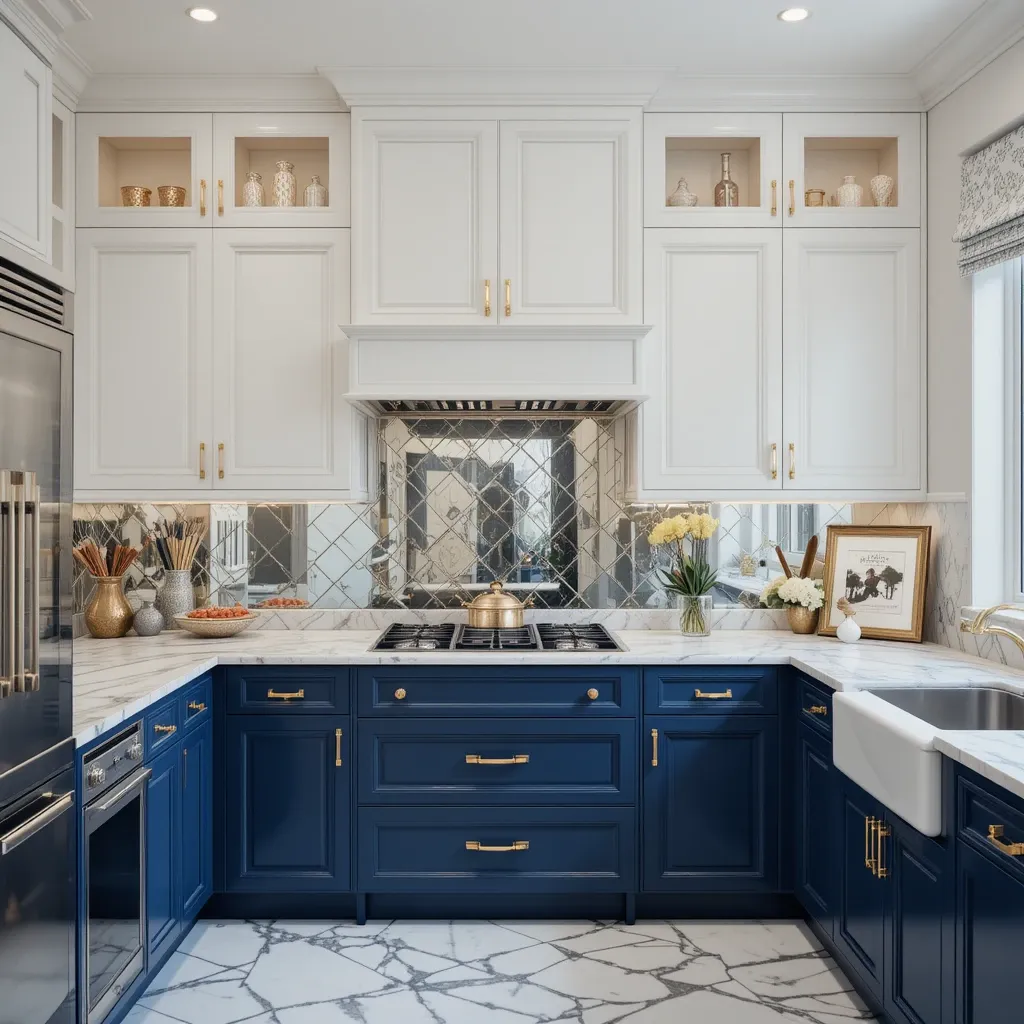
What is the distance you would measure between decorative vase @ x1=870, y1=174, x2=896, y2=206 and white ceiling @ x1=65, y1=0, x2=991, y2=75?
0.35 metres

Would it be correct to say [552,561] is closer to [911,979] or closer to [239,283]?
[239,283]

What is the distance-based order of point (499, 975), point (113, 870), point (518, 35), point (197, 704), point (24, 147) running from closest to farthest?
point (24, 147)
point (113, 870)
point (499, 975)
point (197, 704)
point (518, 35)

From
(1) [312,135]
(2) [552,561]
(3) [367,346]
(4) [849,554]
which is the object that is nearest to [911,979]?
(4) [849,554]

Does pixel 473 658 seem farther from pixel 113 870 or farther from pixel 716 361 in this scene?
pixel 716 361

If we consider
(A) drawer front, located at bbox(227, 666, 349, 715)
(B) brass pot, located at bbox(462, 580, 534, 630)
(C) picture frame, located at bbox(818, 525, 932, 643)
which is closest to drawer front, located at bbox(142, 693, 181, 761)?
(A) drawer front, located at bbox(227, 666, 349, 715)

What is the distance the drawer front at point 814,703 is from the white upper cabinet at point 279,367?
1.67 meters

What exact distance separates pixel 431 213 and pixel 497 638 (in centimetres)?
149

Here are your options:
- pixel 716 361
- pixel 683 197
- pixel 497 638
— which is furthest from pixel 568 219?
pixel 497 638

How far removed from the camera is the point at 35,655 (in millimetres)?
1641

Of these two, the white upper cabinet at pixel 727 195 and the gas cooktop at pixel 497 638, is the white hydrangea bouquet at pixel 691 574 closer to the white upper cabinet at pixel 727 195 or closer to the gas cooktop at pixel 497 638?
the gas cooktop at pixel 497 638

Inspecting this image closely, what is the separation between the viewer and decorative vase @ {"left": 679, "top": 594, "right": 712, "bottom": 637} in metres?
3.23

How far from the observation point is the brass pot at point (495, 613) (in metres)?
3.26

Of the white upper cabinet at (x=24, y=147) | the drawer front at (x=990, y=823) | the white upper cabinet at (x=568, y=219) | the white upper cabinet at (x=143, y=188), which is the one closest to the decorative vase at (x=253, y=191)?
the white upper cabinet at (x=143, y=188)

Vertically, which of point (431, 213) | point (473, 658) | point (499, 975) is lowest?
point (499, 975)
